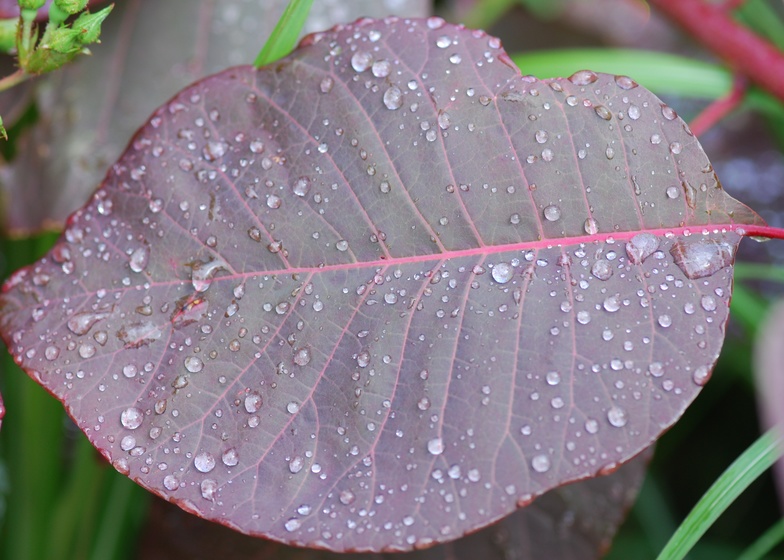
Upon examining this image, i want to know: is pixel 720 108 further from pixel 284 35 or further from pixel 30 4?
pixel 30 4

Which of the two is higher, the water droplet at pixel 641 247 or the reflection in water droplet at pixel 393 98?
the reflection in water droplet at pixel 393 98

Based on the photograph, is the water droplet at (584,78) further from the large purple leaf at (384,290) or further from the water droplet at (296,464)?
the water droplet at (296,464)

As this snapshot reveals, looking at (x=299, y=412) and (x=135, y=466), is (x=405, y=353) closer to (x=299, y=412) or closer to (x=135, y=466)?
(x=299, y=412)

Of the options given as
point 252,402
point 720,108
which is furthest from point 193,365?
point 720,108

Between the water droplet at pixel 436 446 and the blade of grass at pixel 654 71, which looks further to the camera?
the blade of grass at pixel 654 71

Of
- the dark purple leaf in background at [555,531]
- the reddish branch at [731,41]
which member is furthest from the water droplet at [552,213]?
Answer: the reddish branch at [731,41]

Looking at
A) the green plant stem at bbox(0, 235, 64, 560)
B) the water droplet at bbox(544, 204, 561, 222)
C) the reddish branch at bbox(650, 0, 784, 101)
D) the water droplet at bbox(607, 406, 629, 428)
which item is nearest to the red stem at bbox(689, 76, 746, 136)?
the reddish branch at bbox(650, 0, 784, 101)
